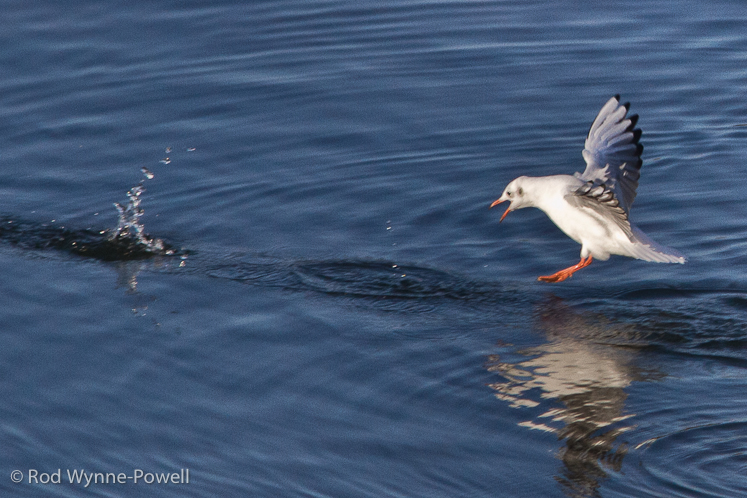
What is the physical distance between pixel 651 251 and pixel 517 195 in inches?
53.7

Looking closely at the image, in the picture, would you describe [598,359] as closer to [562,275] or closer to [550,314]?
[550,314]

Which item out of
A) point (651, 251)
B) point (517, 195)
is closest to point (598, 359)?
point (651, 251)

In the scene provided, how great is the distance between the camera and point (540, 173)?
11406mm

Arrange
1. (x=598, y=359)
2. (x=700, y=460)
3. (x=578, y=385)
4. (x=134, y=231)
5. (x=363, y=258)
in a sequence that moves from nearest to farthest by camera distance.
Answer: (x=700, y=460)
(x=578, y=385)
(x=598, y=359)
(x=363, y=258)
(x=134, y=231)

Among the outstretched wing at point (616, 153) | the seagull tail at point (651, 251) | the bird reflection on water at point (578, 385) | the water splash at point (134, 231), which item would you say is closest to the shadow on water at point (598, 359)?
the bird reflection on water at point (578, 385)

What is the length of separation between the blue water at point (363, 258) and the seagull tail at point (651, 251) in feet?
1.13

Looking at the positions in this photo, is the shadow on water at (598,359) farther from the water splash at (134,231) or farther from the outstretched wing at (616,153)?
the water splash at (134,231)

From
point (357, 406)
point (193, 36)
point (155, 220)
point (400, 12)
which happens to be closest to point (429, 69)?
point (400, 12)

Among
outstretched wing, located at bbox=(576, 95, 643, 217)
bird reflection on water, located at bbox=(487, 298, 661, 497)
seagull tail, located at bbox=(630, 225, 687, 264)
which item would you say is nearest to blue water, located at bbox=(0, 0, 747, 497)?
bird reflection on water, located at bbox=(487, 298, 661, 497)

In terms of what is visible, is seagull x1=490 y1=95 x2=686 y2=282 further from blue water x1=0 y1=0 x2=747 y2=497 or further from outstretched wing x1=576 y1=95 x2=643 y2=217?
blue water x1=0 y1=0 x2=747 y2=497

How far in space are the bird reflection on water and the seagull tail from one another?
65cm

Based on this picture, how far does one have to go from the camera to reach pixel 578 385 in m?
7.62

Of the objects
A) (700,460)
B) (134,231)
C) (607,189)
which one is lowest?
(700,460)

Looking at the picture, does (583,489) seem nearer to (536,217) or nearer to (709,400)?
(709,400)
